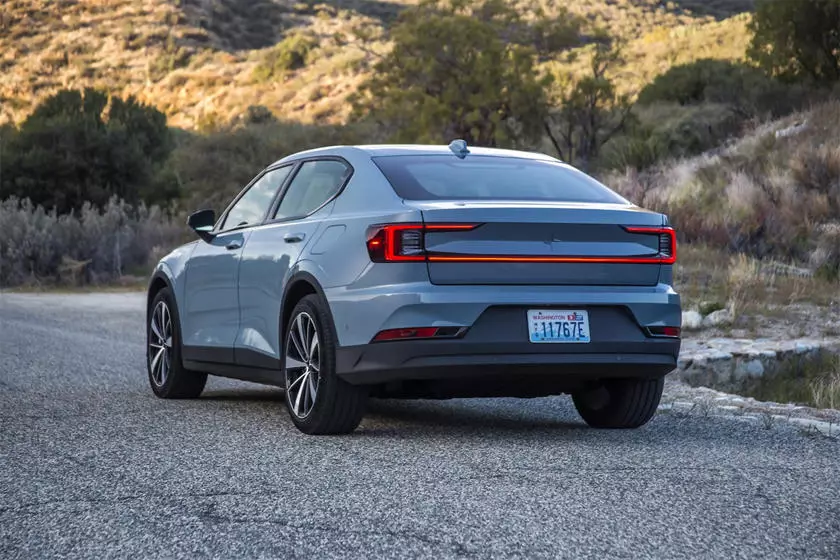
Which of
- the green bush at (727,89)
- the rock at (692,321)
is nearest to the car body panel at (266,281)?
the rock at (692,321)

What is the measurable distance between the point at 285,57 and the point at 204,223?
6478cm

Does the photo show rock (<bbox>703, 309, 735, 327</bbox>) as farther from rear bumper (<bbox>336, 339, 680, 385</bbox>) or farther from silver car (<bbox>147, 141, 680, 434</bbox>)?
rear bumper (<bbox>336, 339, 680, 385</bbox>)

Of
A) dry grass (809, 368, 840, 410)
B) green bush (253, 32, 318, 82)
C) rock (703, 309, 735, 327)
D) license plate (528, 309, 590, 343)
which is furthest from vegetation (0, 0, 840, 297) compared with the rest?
license plate (528, 309, 590, 343)

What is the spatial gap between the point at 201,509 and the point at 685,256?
13387 millimetres

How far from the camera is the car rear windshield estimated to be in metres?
7.53

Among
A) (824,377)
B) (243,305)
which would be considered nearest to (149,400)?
(243,305)

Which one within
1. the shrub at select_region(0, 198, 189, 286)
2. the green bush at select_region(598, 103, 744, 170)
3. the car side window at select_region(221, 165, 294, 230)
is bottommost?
the shrub at select_region(0, 198, 189, 286)

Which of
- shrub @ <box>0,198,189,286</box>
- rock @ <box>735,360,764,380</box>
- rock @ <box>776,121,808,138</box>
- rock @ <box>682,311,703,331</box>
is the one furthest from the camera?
rock @ <box>776,121,808,138</box>

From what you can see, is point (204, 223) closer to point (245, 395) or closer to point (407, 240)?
point (245, 395)

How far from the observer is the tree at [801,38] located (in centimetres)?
3422

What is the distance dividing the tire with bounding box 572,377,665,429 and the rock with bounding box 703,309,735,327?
602 centimetres

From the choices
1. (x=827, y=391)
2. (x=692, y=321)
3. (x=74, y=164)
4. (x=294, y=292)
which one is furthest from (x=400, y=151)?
(x=74, y=164)

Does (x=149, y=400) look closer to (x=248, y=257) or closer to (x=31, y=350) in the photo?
(x=248, y=257)

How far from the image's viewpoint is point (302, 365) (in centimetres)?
762
